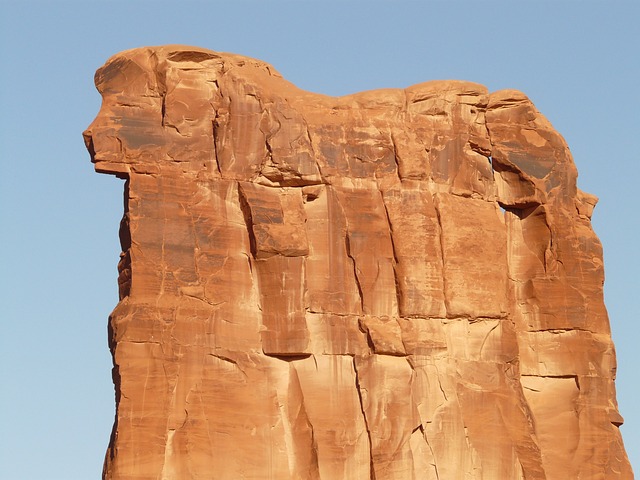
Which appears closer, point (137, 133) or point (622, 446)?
point (137, 133)

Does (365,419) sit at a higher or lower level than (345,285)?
lower

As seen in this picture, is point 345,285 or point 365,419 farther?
point 345,285

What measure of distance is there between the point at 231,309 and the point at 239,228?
1846 mm

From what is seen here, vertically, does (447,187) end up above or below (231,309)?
above

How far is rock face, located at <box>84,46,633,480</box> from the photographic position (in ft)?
155

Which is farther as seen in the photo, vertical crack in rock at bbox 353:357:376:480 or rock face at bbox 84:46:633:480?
vertical crack in rock at bbox 353:357:376:480

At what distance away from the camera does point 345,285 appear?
49656 mm

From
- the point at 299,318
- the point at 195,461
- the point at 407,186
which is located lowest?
the point at 195,461

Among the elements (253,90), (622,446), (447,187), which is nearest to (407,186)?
(447,187)

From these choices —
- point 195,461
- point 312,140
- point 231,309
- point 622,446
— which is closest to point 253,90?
point 312,140

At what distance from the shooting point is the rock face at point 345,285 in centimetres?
4738

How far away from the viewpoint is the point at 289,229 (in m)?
49.0

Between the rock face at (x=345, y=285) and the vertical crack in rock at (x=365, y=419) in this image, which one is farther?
the vertical crack in rock at (x=365, y=419)

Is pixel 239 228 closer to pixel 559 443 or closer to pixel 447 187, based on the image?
pixel 447 187
